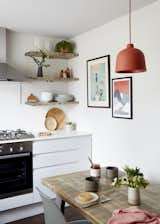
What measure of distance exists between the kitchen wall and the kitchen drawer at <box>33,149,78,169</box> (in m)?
0.35

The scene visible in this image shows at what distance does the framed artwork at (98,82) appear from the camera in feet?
10.8

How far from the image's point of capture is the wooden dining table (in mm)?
1535

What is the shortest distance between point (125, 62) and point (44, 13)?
5.25ft

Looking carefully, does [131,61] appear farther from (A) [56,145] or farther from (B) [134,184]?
(A) [56,145]

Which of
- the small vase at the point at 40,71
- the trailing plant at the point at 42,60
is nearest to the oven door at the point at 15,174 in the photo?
the small vase at the point at 40,71

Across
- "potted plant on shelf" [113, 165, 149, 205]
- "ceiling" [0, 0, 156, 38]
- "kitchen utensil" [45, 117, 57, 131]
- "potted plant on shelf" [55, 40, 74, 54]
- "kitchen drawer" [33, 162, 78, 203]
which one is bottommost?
"kitchen drawer" [33, 162, 78, 203]

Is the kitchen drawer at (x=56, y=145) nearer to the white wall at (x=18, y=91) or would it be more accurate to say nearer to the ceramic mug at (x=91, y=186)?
the white wall at (x=18, y=91)

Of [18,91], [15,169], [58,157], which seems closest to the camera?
[15,169]

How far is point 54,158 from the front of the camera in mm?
3441

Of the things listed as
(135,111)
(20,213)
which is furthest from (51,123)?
(135,111)

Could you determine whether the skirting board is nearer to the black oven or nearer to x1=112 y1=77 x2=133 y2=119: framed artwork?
the black oven

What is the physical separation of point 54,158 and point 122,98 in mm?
1263

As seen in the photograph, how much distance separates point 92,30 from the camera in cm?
358

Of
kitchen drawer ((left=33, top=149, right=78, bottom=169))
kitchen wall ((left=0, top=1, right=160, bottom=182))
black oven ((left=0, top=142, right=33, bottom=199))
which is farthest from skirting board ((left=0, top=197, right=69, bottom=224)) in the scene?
kitchen wall ((left=0, top=1, right=160, bottom=182))
